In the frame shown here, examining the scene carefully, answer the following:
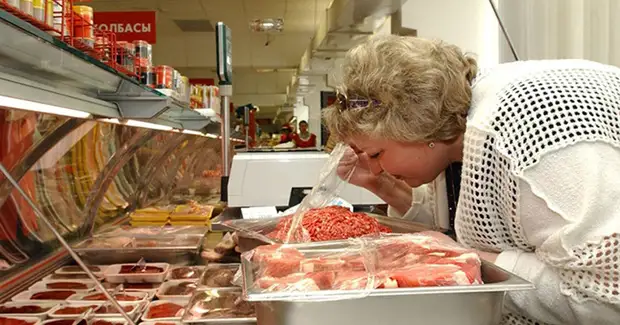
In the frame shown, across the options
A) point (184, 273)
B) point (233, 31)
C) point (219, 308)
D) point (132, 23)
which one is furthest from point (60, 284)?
point (233, 31)

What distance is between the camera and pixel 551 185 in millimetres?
1270

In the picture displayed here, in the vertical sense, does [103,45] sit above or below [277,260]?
above

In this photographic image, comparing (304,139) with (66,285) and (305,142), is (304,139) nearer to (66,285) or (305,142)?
(305,142)

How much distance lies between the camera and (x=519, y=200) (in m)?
1.33

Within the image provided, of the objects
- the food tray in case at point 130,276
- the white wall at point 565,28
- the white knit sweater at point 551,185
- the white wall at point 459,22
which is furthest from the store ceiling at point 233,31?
the white knit sweater at point 551,185

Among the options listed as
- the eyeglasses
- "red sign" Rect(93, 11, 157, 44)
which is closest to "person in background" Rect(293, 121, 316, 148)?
"red sign" Rect(93, 11, 157, 44)

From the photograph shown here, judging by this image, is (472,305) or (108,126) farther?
(108,126)

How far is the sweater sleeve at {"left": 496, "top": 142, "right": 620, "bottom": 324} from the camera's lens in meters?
1.22

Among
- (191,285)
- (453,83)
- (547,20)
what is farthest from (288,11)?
(453,83)

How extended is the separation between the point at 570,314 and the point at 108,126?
2.79 meters

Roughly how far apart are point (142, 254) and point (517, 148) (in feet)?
6.94

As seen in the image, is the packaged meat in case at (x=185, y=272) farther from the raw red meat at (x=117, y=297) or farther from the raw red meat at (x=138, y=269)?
the raw red meat at (x=117, y=297)

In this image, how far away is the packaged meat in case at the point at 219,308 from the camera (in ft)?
6.04

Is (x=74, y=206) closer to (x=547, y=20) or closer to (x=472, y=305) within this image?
(x=472, y=305)
